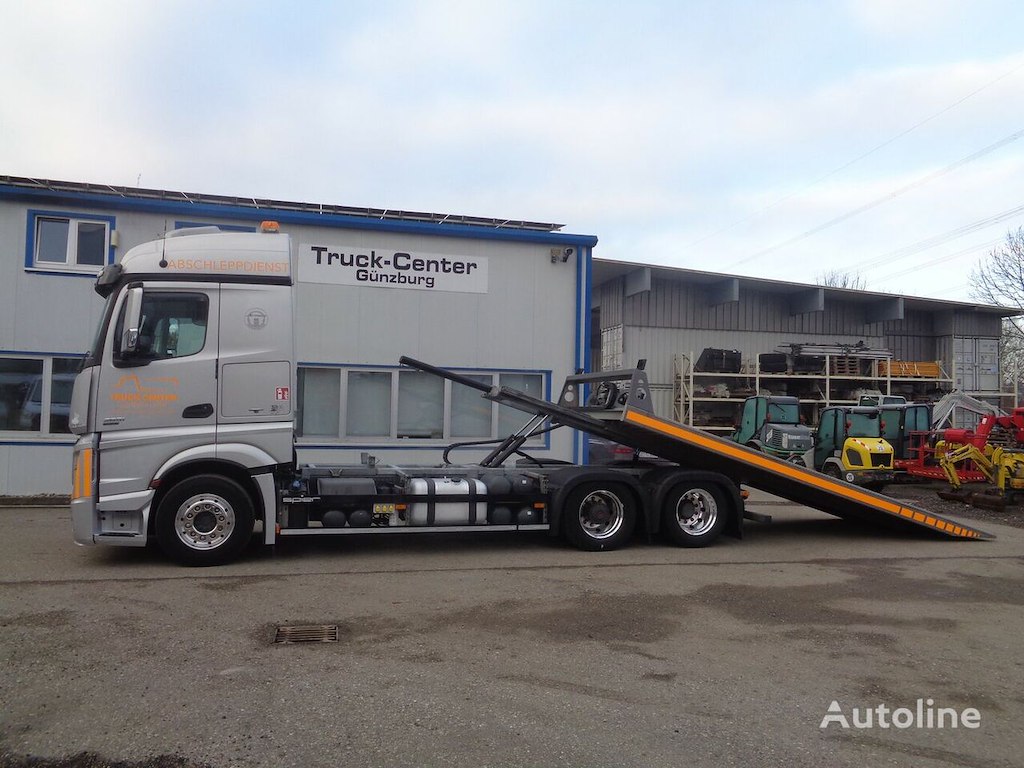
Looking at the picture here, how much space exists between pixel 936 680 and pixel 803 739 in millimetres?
1626

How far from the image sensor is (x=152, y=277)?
324 inches

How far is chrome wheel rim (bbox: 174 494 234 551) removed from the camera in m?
8.16

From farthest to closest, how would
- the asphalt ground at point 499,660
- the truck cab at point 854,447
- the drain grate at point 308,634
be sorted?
the truck cab at point 854,447 → the drain grate at point 308,634 → the asphalt ground at point 499,660

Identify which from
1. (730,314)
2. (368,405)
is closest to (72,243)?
(368,405)

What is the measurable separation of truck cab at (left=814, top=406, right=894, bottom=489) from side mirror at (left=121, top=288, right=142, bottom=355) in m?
16.3

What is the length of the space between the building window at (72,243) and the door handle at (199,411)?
6.56 metres

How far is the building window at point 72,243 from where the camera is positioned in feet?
43.6

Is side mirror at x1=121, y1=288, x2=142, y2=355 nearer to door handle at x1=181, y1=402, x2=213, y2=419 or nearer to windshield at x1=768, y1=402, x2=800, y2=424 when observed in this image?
door handle at x1=181, y1=402, x2=213, y2=419

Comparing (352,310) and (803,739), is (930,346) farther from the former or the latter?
(803,739)

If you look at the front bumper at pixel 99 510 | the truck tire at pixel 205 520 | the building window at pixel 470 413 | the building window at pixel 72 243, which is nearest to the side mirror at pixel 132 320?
Answer: the front bumper at pixel 99 510

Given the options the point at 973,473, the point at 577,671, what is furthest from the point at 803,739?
the point at 973,473

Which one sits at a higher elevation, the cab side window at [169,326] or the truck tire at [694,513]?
the cab side window at [169,326]

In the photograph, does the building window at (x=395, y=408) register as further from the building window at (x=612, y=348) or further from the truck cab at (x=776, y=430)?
the building window at (x=612, y=348)

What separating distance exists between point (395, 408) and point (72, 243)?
6.08 metres
